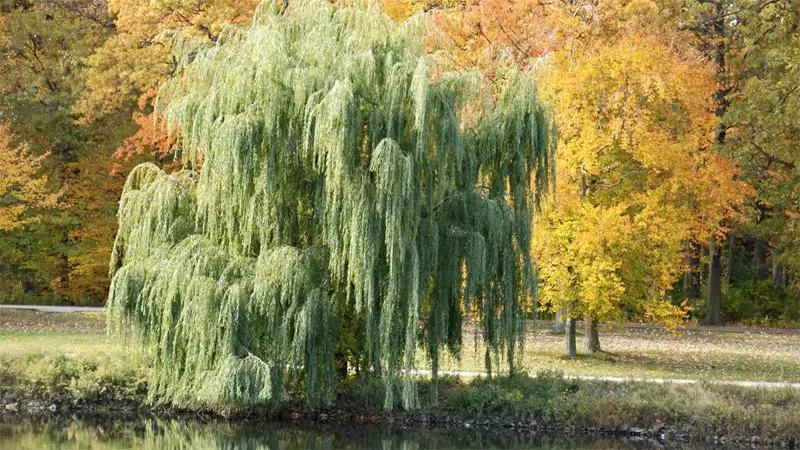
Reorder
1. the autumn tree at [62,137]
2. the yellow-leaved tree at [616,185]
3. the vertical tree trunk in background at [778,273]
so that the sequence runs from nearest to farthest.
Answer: the yellow-leaved tree at [616,185] < the autumn tree at [62,137] < the vertical tree trunk in background at [778,273]

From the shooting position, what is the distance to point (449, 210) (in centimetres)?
1988

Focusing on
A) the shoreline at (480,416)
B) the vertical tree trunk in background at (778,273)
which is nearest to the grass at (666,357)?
the shoreline at (480,416)

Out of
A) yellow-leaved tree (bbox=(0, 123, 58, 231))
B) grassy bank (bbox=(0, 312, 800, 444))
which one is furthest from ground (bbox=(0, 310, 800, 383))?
yellow-leaved tree (bbox=(0, 123, 58, 231))

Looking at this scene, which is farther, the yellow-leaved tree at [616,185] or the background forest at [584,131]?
the background forest at [584,131]

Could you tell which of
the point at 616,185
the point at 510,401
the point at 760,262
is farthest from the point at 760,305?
the point at 510,401

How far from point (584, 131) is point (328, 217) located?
Result: 953 cm

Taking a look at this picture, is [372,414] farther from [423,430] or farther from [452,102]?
[452,102]

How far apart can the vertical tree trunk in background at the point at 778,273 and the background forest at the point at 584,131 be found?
1.37 feet

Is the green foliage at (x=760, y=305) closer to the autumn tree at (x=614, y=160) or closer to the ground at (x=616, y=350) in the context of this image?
the ground at (x=616, y=350)

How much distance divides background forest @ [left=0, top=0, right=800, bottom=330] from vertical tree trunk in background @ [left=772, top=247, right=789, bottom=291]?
1.37 ft

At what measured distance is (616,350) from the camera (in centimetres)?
2978

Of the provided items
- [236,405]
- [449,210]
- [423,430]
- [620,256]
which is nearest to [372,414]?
[423,430]

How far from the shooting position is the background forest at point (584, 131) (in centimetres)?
2644

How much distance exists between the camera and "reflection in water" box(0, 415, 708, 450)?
1855cm
